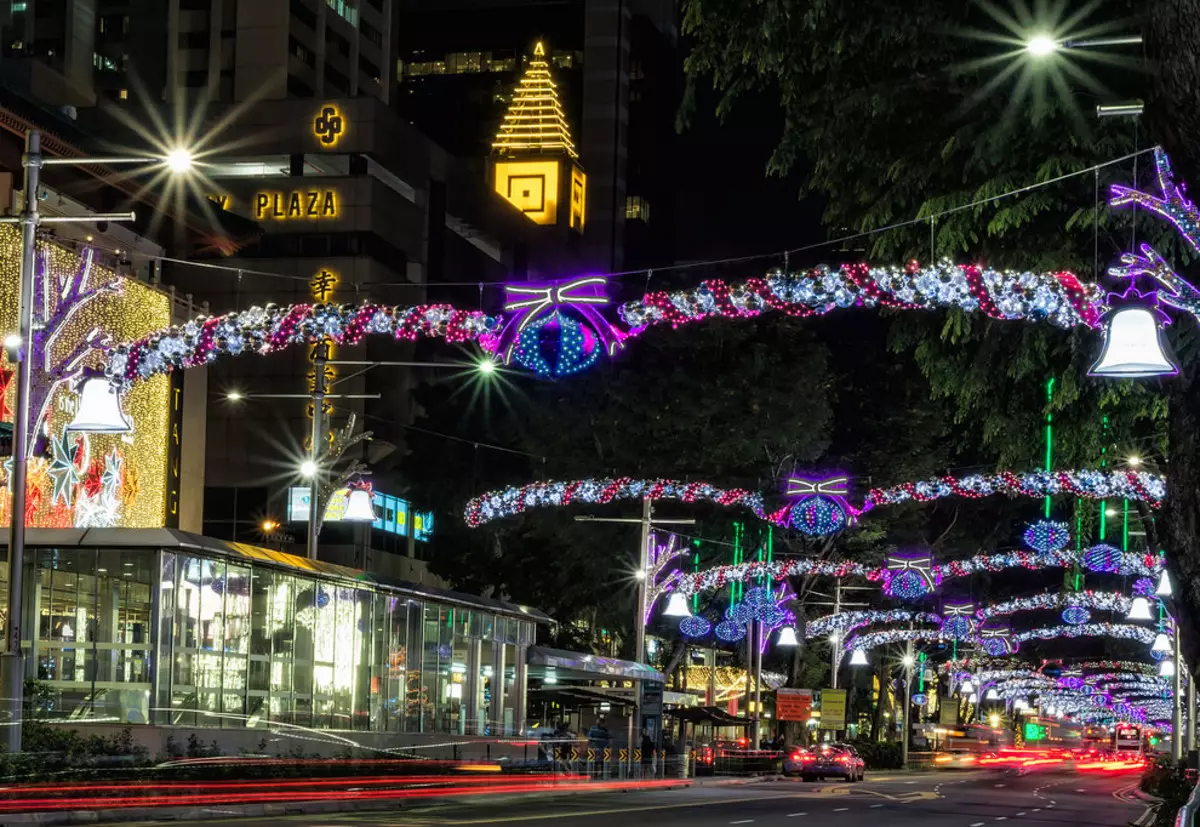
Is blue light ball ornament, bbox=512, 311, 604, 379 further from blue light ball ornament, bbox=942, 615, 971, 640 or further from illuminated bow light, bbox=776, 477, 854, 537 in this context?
blue light ball ornament, bbox=942, 615, 971, 640

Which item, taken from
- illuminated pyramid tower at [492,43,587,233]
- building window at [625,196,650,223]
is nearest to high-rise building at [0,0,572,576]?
illuminated pyramid tower at [492,43,587,233]

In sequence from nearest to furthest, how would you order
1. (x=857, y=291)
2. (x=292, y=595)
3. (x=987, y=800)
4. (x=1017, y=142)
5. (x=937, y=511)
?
(x=1017, y=142) < (x=857, y=291) < (x=292, y=595) < (x=987, y=800) < (x=937, y=511)

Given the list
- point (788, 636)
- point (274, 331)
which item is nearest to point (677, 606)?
point (788, 636)

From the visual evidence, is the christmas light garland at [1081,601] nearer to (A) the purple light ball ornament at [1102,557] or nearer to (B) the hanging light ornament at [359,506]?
(A) the purple light ball ornament at [1102,557]

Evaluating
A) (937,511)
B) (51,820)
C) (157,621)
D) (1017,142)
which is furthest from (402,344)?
(1017,142)

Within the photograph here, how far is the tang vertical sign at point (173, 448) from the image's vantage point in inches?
1709

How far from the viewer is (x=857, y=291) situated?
70.6 feet

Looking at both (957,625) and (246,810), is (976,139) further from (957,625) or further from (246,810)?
(957,625)

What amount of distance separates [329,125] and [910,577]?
44.6 meters

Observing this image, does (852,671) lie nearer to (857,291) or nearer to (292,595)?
(292,595)

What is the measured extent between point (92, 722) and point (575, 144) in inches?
4626

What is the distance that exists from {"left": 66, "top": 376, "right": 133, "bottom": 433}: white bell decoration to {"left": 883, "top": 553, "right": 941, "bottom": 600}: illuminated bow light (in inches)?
1145

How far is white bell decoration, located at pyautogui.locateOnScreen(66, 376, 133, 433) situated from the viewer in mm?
22766

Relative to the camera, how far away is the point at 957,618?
72.7m
